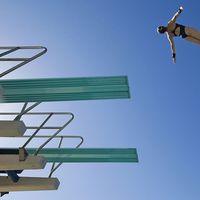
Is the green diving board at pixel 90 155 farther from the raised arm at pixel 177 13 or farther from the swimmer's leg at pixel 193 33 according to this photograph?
the raised arm at pixel 177 13

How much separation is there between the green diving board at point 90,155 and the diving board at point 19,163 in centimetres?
122

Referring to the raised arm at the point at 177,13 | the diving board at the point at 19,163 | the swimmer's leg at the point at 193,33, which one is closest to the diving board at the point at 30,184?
the diving board at the point at 19,163

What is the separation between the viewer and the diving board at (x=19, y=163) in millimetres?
11703

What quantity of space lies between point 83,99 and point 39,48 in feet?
4.82

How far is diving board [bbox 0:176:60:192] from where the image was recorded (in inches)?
509

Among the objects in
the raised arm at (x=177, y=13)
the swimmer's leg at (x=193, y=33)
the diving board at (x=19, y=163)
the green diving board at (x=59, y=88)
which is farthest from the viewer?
the diving board at (x=19, y=163)

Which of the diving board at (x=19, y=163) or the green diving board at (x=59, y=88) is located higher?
the green diving board at (x=59, y=88)

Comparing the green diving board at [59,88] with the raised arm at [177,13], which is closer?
the raised arm at [177,13]

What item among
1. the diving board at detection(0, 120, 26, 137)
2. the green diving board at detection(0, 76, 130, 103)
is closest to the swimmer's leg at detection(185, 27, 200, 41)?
the green diving board at detection(0, 76, 130, 103)

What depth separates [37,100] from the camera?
10.3m

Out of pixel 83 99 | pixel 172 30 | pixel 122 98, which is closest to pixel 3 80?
pixel 83 99

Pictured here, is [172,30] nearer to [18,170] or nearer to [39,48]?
[39,48]

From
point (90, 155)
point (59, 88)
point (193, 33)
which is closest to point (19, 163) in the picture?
point (90, 155)

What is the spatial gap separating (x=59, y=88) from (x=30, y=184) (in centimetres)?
391
